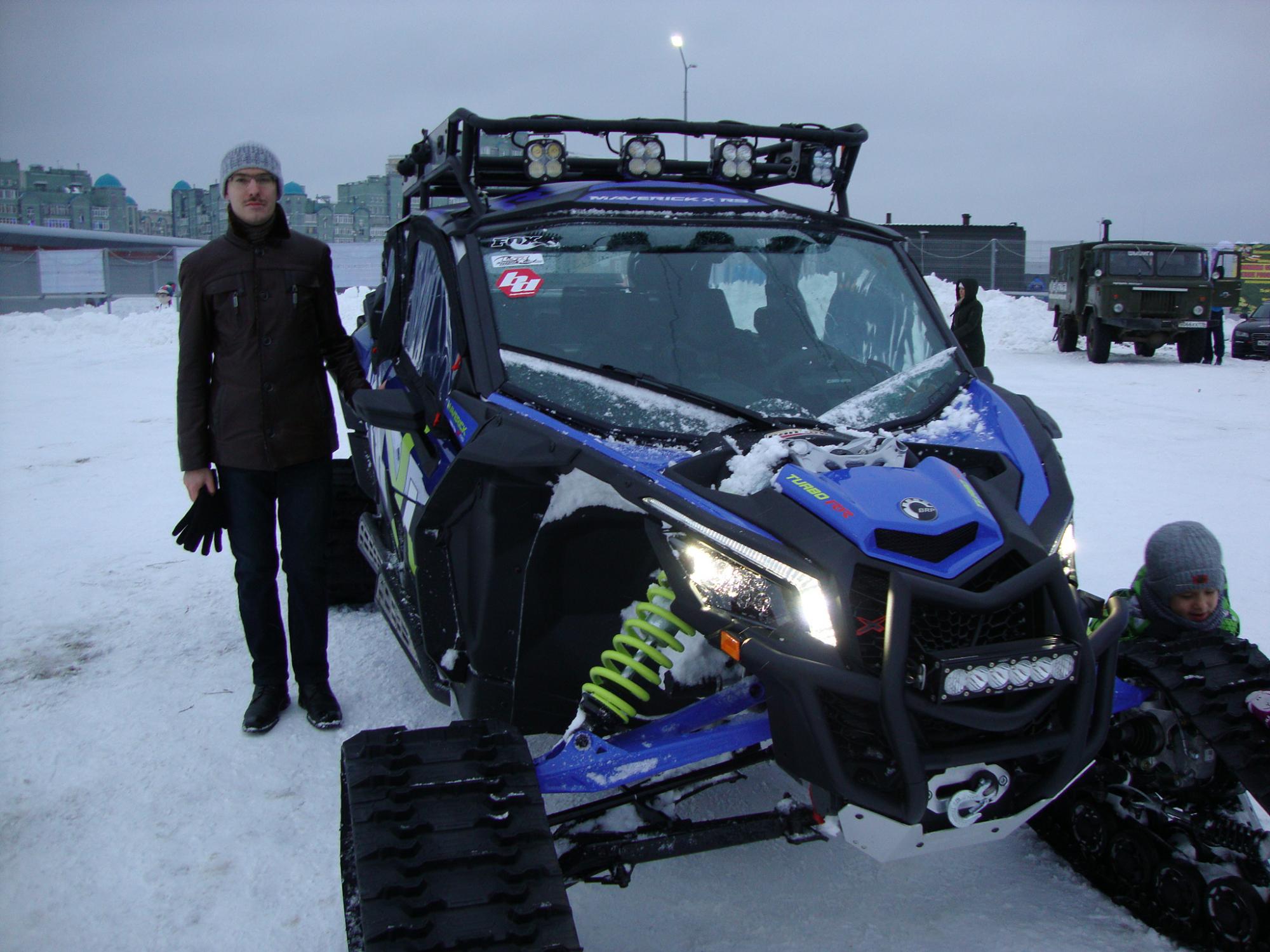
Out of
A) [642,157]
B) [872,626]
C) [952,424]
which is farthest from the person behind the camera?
[642,157]

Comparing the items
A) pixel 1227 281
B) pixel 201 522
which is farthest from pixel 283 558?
pixel 1227 281

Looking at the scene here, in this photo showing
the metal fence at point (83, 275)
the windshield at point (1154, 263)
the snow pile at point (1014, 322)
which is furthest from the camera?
the metal fence at point (83, 275)

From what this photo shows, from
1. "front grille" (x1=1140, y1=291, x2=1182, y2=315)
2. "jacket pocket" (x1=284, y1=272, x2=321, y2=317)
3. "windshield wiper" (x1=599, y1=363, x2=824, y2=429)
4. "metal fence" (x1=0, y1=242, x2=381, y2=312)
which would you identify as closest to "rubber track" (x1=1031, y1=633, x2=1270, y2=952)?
"windshield wiper" (x1=599, y1=363, x2=824, y2=429)

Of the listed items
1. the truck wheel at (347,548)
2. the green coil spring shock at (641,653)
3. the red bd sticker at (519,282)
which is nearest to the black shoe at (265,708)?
the truck wheel at (347,548)

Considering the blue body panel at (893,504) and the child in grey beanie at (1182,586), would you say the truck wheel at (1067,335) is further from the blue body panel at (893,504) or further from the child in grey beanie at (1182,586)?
the blue body panel at (893,504)

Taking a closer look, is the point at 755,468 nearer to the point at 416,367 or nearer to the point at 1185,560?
the point at 1185,560

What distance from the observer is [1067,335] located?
2291cm

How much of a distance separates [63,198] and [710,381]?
87.8 m

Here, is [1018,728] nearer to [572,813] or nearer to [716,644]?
[716,644]

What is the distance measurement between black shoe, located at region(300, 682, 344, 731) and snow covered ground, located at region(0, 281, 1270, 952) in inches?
1.8

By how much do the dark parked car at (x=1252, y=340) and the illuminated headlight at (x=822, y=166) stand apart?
20.2 metres

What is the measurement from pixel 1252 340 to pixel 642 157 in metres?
20.8

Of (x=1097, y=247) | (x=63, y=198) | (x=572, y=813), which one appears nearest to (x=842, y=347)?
(x=572, y=813)

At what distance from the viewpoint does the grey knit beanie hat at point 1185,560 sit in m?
3.13
